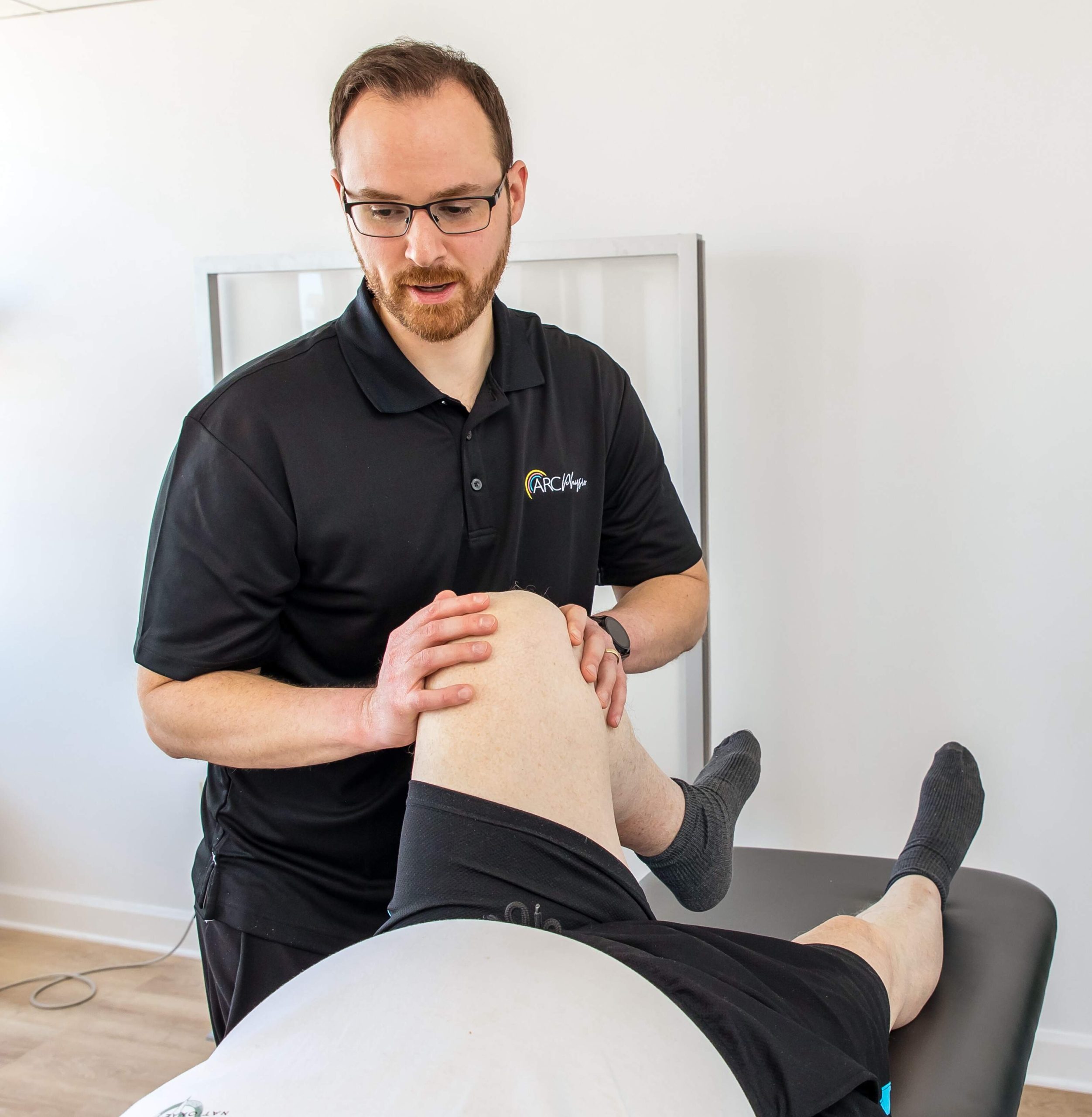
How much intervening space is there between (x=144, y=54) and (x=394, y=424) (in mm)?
1711

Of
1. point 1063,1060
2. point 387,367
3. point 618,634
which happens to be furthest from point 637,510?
point 1063,1060

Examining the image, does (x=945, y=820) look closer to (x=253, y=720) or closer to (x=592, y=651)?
(x=592, y=651)

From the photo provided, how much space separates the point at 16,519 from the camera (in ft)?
9.23

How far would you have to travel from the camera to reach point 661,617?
5.06 ft

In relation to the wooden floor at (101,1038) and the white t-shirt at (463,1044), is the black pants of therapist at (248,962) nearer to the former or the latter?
the white t-shirt at (463,1044)

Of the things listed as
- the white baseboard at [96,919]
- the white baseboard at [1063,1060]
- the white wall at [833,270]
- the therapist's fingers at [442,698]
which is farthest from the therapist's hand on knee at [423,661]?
the white baseboard at [96,919]

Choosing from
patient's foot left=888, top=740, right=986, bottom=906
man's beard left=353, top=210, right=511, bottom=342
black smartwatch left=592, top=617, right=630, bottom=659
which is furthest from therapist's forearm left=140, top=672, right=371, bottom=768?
patient's foot left=888, top=740, right=986, bottom=906

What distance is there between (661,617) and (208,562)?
0.64m

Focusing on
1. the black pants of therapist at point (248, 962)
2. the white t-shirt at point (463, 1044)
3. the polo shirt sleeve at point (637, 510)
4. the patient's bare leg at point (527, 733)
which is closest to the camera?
the white t-shirt at point (463, 1044)

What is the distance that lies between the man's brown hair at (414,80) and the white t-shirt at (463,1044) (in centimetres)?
94

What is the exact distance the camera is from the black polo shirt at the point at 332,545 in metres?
1.27

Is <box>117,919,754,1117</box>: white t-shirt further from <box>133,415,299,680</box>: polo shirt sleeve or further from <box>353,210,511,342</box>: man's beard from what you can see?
<box>353,210,511,342</box>: man's beard

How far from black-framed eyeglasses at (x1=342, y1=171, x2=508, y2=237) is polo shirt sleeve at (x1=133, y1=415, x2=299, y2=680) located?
315mm

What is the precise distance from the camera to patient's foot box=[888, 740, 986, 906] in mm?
1531
